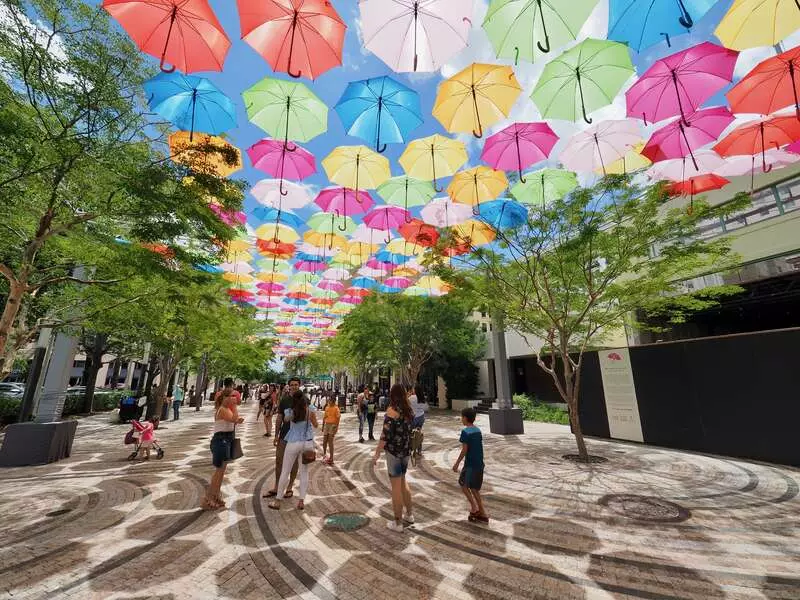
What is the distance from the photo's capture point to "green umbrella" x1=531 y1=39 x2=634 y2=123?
22.5 ft

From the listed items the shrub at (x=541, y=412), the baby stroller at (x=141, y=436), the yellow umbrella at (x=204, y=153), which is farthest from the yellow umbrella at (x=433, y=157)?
the shrub at (x=541, y=412)

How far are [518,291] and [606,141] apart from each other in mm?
4584

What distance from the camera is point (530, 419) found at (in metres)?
21.1

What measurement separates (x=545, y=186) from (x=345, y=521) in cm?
961

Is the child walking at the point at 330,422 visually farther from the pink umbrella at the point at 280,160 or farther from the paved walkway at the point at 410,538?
the pink umbrella at the point at 280,160

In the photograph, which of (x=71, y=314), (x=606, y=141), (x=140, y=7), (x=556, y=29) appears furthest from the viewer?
(x=71, y=314)

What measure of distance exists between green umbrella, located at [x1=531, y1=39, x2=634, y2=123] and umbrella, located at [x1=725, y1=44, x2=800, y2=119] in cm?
207

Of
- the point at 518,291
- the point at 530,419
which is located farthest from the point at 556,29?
the point at 530,419

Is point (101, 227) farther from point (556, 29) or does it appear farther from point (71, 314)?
point (556, 29)

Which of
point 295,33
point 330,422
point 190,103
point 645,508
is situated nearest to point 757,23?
point 295,33

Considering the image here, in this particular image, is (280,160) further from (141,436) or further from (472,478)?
(472,478)

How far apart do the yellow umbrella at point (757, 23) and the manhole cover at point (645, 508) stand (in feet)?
25.5

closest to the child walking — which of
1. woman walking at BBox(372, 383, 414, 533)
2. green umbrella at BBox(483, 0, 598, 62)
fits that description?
woman walking at BBox(372, 383, 414, 533)

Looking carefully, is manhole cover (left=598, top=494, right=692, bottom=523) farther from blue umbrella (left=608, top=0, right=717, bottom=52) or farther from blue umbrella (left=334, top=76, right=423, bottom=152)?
blue umbrella (left=334, top=76, right=423, bottom=152)
